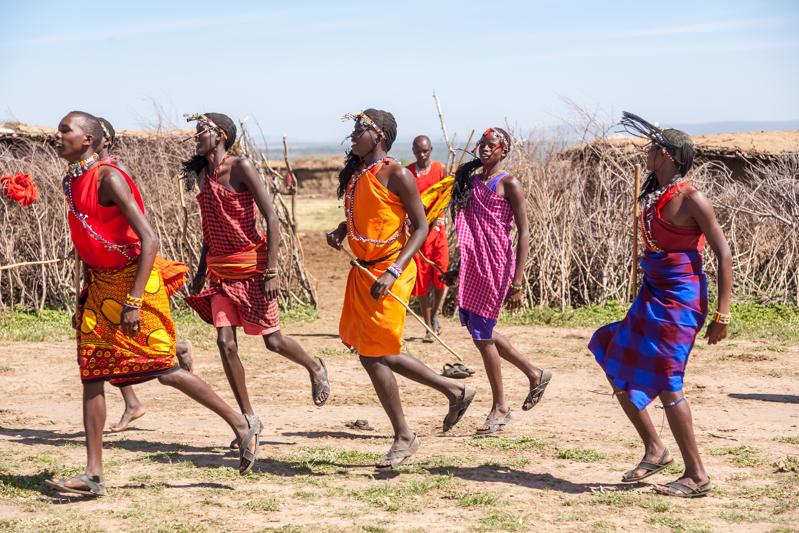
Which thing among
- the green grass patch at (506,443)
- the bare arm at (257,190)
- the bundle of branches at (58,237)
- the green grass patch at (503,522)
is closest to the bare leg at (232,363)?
the bare arm at (257,190)

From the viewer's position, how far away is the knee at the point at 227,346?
17.8ft

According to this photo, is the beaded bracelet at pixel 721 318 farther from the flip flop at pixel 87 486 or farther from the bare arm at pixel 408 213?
the flip flop at pixel 87 486

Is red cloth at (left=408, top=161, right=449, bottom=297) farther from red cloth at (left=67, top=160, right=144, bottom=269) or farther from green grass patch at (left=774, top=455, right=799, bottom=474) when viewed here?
red cloth at (left=67, top=160, right=144, bottom=269)

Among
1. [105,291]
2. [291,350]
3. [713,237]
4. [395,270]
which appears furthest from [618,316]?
[105,291]

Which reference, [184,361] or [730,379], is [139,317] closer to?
[184,361]

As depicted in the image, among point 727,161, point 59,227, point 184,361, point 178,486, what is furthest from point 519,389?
point 727,161

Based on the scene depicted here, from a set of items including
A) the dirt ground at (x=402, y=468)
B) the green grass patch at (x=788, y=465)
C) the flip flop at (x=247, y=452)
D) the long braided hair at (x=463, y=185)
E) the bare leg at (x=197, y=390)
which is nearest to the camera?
the dirt ground at (x=402, y=468)

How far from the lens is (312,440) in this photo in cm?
587

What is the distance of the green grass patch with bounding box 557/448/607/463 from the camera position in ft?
17.5

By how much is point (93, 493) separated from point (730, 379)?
4887 millimetres

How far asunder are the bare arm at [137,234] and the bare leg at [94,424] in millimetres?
343

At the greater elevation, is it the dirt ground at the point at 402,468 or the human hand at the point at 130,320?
the human hand at the point at 130,320

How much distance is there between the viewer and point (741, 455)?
5.36 m

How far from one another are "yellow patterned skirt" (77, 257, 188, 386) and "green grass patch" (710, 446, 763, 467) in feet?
9.28
